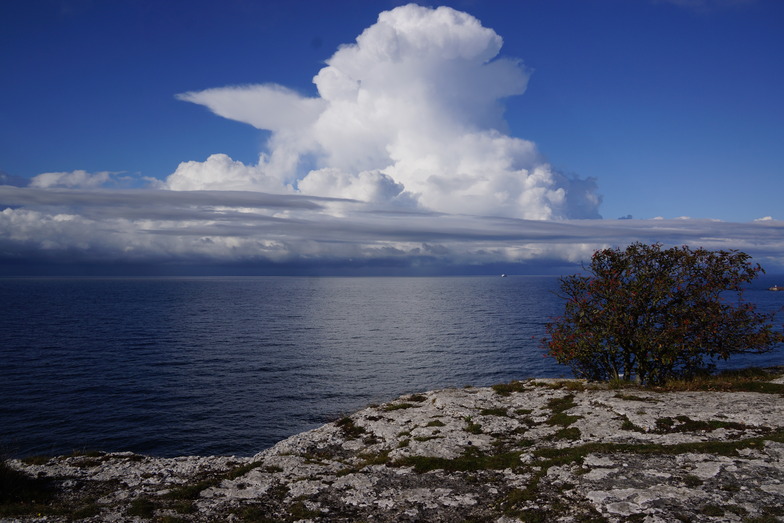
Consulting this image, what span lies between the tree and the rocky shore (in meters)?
4.97

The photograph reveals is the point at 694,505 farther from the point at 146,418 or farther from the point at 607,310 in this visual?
the point at 146,418

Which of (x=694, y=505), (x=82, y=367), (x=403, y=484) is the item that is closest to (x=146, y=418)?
(x=82, y=367)

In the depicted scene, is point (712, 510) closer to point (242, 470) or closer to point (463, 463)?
point (463, 463)

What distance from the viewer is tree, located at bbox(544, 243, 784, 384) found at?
29.3 meters

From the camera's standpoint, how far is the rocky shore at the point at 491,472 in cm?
1339

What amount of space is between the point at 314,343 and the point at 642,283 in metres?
74.7

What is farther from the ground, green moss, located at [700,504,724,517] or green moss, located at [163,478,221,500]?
green moss, located at [700,504,724,517]

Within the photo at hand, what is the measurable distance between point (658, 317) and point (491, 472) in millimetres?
20970

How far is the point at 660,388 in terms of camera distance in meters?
27.5

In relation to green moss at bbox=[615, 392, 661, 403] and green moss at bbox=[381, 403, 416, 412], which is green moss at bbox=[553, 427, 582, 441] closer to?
green moss at bbox=[615, 392, 661, 403]

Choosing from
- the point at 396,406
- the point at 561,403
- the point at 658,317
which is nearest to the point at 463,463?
the point at 561,403

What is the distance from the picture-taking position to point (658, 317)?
1226 inches

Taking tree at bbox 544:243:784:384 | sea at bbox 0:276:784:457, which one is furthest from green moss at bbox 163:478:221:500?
tree at bbox 544:243:784:384

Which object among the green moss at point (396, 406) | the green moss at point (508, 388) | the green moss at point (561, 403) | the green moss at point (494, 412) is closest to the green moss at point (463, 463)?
the green moss at point (494, 412)
